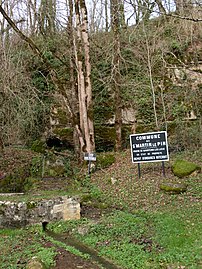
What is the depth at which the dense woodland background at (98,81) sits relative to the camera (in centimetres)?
1345

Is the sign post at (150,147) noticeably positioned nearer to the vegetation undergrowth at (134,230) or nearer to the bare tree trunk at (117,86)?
the vegetation undergrowth at (134,230)

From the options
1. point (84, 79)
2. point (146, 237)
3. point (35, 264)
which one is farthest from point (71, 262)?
point (84, 79)

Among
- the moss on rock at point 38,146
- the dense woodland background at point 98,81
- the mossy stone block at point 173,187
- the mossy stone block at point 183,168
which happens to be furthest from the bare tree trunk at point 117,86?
the mossy stone block at point 173,187

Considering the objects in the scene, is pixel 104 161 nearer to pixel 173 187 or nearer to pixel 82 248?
pixel 173 187

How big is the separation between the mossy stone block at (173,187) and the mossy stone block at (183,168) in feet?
2.45

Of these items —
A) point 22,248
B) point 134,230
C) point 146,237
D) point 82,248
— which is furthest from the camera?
point 134,230

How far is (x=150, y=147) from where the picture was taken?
413 inches

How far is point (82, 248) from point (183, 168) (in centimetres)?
481


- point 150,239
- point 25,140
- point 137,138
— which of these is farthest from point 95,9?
point 150,239

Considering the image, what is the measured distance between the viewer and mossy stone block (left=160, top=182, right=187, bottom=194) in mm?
9062

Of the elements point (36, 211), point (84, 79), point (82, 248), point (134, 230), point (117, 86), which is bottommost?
point (82, 248)

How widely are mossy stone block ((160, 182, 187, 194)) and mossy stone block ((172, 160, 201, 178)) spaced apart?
0.75 metres

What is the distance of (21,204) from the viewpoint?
330 inches

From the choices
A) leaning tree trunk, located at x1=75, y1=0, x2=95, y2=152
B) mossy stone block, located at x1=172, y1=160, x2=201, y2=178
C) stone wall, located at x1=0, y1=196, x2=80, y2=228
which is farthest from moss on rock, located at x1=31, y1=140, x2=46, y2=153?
mossy stone block, located at x1=172, y1=160, x2=201, y2=178
